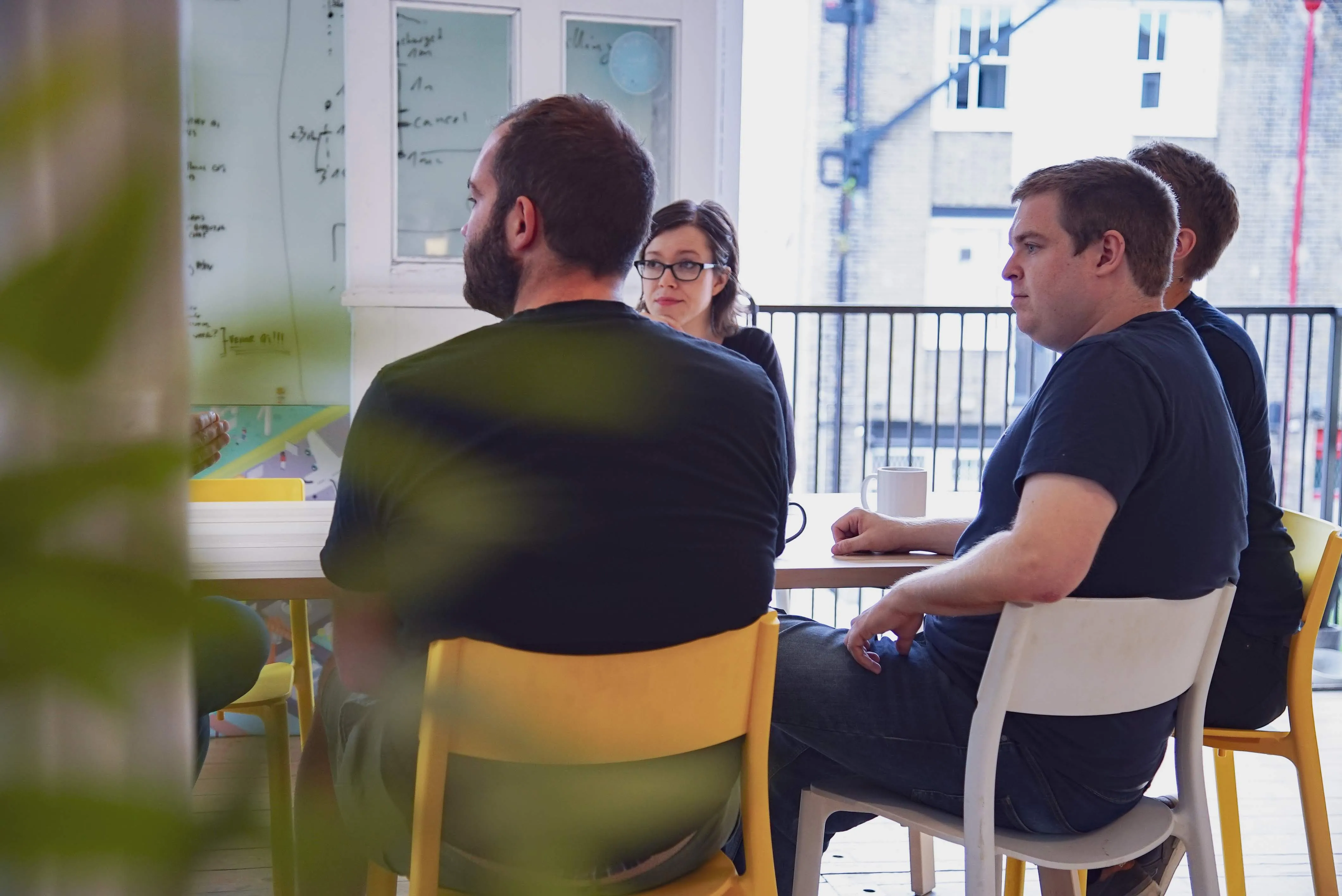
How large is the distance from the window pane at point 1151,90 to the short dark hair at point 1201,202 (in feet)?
55.8

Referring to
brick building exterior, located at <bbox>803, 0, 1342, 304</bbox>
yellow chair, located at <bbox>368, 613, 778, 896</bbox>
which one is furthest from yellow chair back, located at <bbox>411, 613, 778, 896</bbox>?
brick building exterior, located at <bbox>803, 0, 1342, 304</bbox>

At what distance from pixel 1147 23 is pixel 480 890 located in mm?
19128

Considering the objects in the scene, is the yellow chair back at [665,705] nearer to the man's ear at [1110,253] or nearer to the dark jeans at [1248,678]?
the man's ear at [1110,253]

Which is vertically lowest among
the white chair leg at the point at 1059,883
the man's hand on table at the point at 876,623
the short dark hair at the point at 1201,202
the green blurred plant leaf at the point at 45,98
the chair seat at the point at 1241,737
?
the white chair leg at the point at 1059,883

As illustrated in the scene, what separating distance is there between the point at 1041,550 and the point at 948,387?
1702 centimetres

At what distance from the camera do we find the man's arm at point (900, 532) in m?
1.75

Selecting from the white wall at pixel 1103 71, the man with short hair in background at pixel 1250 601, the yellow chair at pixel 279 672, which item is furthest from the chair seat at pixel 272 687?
the white wall at pixel 1103 71

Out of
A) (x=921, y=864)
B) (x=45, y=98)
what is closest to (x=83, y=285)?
(x=45, y=98)

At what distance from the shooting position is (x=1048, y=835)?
57.1 inches

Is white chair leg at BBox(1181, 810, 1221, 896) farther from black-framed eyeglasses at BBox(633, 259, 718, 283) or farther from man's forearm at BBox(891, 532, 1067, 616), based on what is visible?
black-framed eyeglasses at BBox(633, 259, 718, 283)

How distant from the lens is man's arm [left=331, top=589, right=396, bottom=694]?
36cm

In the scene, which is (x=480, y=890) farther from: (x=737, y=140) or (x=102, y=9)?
(x=737, y=140)

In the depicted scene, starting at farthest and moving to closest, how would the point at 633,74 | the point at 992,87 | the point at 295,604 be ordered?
the point at 992,87 < the point at 633,74 < the point at 295,604

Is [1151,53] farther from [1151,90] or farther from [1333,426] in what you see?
[1333,426]
